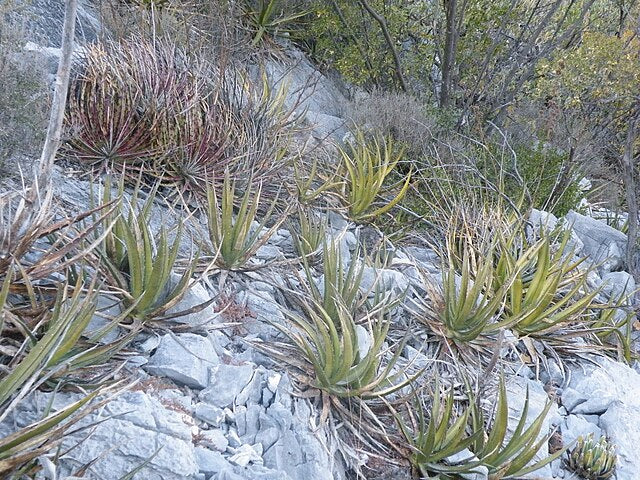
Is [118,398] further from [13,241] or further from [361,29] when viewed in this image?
[361,29]

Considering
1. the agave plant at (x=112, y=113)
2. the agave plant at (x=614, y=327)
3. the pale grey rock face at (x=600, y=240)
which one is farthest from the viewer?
the pale grey rock face at (x=600, y=240)

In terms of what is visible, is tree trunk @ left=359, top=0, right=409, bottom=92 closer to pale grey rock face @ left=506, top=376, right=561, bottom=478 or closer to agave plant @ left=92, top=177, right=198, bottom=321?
pale grey rock face @ left=506, top=376, right=561, bottom=478

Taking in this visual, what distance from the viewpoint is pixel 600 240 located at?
652cm

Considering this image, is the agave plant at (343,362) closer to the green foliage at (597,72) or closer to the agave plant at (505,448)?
the agave plant at (505,448)

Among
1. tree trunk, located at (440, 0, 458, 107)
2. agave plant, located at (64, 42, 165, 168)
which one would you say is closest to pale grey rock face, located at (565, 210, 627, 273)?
tree trunk, located at (440, 0, 458, 107)

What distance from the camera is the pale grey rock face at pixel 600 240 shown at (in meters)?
6.32

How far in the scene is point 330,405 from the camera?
10.6 feet

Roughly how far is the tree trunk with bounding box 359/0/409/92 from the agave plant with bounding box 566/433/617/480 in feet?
18.0

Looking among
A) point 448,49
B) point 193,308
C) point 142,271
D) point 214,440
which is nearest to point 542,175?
point 448,49

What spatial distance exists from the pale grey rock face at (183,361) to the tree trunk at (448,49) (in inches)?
232

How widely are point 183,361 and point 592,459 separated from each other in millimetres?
2439

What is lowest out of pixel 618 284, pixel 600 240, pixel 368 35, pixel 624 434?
pixel 624 434

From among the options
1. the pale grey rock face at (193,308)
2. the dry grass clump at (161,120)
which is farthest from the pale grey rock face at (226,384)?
the dry grass clump at (161,120)

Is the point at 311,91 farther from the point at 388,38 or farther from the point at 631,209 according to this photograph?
the point at 631,209
